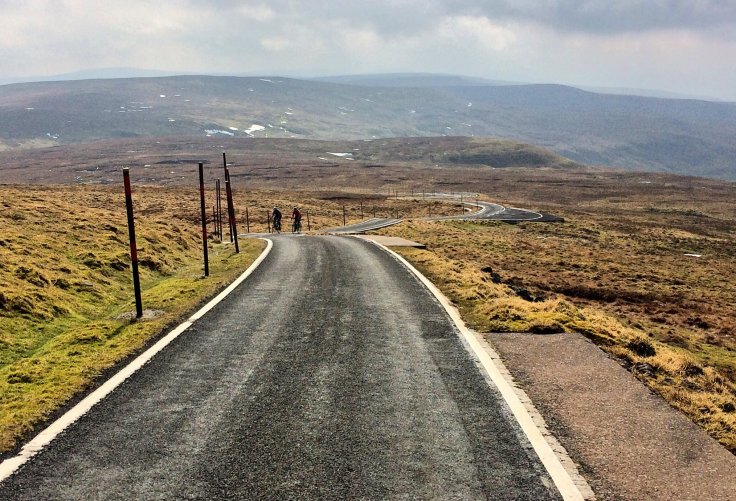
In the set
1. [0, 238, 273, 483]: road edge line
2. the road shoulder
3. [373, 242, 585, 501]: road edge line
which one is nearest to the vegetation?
the road shoulder

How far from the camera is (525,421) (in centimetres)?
637

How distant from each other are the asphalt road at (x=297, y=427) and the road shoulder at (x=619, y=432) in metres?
0.56

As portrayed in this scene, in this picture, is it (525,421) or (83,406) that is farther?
Answer: (83,406)

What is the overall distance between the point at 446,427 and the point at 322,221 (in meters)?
57.9

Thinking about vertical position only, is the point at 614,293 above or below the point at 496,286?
below

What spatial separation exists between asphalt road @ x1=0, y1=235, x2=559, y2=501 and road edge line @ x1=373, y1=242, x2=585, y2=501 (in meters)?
0.11

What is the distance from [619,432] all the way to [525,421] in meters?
0.97

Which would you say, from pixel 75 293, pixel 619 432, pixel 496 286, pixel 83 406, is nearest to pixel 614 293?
pixel 496 286

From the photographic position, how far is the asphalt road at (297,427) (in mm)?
4973

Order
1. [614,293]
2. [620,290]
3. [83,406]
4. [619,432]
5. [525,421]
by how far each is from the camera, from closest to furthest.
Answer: [619,432] → [525,421] → [83,406] → [614,293] → [620,290]

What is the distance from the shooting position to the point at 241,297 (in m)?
13.9

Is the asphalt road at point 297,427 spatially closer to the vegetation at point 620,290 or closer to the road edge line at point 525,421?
the road edge line at point 525,421

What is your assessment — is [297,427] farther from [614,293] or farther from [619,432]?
[614,293]

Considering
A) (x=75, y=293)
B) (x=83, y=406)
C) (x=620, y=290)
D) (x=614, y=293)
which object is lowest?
(x=620, y=290)
